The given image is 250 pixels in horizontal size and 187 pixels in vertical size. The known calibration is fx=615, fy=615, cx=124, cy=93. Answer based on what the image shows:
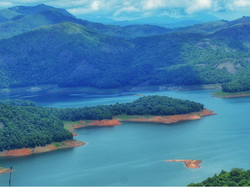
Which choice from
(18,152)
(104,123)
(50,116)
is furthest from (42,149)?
(104,123)

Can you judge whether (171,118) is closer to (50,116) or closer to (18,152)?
(50,116)

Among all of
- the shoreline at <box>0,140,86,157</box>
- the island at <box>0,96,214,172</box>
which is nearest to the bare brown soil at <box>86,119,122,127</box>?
the island at <box>0,96,214,172</box>

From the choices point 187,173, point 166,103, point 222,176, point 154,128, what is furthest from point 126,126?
point 222,176

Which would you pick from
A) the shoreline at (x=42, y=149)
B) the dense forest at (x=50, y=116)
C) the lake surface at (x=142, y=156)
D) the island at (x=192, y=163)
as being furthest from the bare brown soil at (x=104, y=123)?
the island at (x=192, y=163)

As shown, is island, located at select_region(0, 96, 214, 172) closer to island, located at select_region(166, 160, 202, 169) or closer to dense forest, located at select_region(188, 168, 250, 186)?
island, located at select_region(166, 160, 202, 169)

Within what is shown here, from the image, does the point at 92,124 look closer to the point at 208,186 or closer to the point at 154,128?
the point at 154,128

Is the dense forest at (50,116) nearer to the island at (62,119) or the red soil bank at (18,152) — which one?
the island at (62,119)
